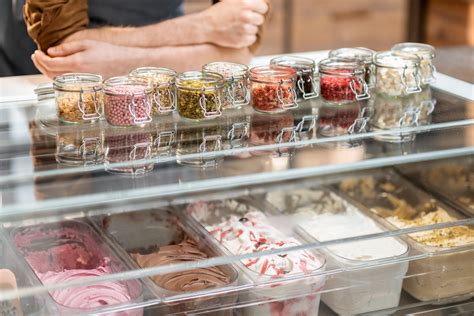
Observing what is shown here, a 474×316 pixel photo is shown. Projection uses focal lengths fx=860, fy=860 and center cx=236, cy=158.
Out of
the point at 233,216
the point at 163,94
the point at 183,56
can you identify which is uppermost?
the point at 163,94

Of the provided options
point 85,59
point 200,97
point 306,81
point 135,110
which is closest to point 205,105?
point 200,97

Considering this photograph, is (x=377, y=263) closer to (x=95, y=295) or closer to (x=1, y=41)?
(x=95, y=295)

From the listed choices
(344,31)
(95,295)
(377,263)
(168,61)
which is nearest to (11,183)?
(95,295)

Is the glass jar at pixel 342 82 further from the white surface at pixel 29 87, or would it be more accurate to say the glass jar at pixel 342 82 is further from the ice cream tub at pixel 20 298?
the ice cream tub at pixel 20 298

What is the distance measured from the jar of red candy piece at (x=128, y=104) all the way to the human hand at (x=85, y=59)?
2.28 feet

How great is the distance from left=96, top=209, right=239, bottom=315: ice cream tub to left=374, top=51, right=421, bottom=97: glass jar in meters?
0.45

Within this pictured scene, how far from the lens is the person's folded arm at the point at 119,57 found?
2119 millimetres

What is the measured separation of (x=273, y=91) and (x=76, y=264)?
45 centimetres

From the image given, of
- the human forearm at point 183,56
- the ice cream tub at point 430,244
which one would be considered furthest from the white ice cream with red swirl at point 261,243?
the human forearm at point 183,56

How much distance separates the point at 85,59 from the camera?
2121 millimetres

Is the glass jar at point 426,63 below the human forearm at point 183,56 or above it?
above

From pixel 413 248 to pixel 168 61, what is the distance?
0.96m

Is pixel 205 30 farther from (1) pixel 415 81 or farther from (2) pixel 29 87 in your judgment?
(1) pixel 415 81

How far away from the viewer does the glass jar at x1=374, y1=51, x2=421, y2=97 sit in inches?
63.8
